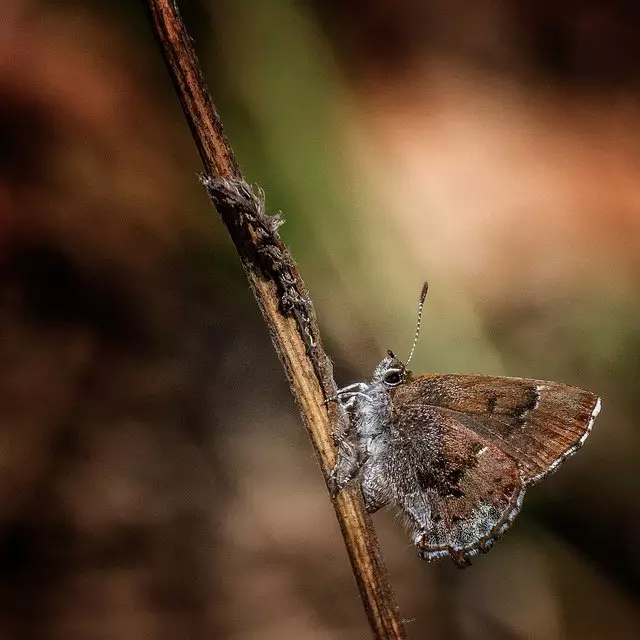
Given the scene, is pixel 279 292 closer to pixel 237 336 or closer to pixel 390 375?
pixel 390 375

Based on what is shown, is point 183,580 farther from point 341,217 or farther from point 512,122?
point 512,122

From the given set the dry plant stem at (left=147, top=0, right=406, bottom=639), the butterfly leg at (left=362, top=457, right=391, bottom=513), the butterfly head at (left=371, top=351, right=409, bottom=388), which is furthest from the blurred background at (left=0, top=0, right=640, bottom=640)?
the dry plant stem at (left=147, top=0, right=406, bottom=639)

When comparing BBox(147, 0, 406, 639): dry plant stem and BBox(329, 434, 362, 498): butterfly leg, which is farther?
BBox(329, 434, 362, 498): butterfly leg

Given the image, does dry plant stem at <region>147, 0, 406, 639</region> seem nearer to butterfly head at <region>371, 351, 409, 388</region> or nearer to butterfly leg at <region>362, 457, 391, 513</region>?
butterfly leg at <region>362, 457, 391, 513</region>

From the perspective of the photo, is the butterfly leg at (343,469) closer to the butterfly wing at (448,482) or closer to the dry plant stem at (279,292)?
the dry plant stem at (279,292)

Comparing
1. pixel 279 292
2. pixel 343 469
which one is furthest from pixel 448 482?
pixel 279 292

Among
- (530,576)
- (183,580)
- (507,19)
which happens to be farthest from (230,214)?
(507,19)
